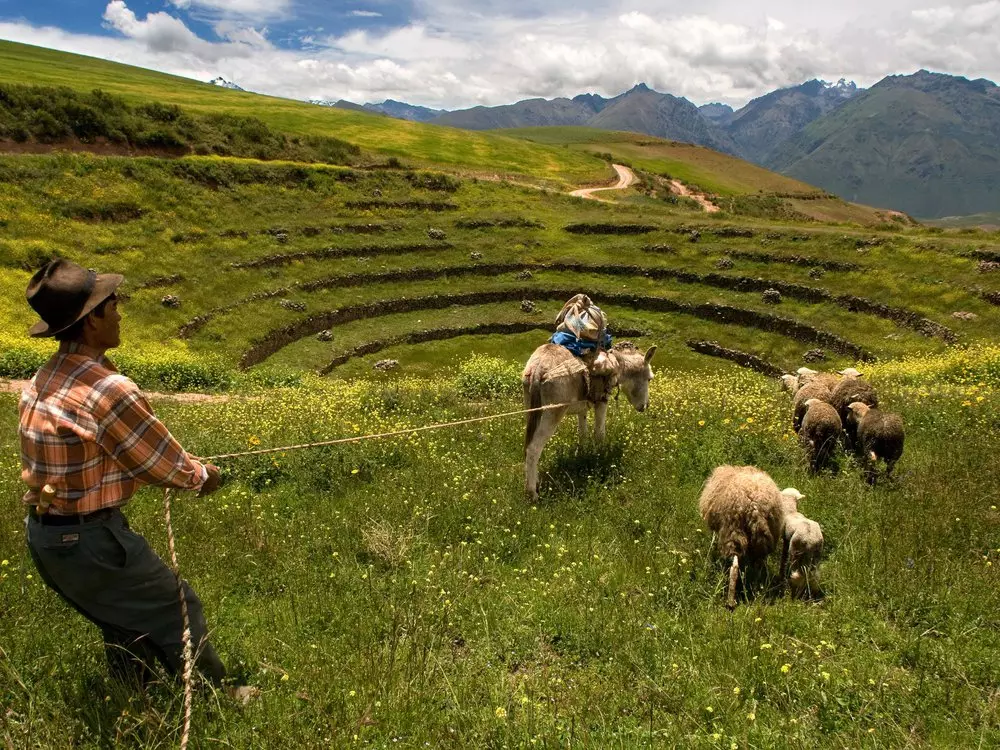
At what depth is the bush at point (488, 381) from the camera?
19919mm

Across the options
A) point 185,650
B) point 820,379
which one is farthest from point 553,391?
point 185,650

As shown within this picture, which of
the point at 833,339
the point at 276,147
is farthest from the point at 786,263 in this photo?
the point at 276,147

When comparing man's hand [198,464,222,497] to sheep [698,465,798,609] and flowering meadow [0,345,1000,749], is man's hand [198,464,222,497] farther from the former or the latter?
sheep [698,465,798,609]

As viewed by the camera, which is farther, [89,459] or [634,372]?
[634,372]

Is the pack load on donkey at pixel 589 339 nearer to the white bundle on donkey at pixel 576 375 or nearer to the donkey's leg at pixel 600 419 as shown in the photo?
the white bundle on donkey at pixel 576 375

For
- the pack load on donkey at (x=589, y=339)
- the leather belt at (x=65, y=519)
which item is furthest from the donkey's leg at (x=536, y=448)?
the leather belt at (x=65, y=519)

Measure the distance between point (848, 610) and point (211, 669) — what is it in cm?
609

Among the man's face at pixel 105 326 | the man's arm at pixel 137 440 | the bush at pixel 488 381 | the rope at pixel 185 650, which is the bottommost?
the bush at pixel 488 381

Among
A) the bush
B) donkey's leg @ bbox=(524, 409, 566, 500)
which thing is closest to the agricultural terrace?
the bush

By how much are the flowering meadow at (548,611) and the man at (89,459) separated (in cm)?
72

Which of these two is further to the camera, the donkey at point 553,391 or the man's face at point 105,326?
the donkey at point 553,391

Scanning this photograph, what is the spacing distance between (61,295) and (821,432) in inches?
393

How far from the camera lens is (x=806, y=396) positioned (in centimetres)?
1131

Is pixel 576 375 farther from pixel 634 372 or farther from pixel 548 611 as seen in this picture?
pixel 548 611
